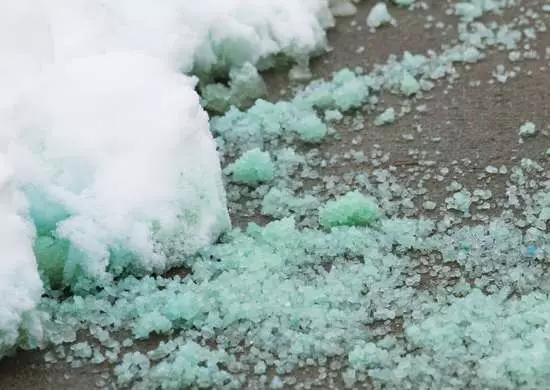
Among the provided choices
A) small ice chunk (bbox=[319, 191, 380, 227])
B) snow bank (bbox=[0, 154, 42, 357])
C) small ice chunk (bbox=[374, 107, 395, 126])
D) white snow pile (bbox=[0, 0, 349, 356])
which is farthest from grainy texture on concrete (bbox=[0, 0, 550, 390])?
snow bank (bbox=[0, 154, 42, 357])

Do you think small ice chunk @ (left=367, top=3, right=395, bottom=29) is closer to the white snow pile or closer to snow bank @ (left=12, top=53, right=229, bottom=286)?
the white snow pile

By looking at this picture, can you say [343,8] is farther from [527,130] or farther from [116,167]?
[116,167]

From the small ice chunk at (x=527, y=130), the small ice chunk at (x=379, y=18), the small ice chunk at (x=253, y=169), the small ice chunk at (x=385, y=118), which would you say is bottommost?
the small ice chunk at (x=527, y=130)

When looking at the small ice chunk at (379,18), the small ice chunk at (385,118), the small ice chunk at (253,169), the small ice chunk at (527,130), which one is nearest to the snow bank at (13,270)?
the small ice chunk at (253,169)

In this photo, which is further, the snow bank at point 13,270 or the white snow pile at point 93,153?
the white snow pile at point 93,153

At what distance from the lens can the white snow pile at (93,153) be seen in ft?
5.38

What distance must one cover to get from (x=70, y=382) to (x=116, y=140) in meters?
0.46

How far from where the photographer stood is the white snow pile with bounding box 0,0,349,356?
5.38ft

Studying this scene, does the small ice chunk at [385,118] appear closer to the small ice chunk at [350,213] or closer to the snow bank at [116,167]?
the small ice chunk at [350,213]

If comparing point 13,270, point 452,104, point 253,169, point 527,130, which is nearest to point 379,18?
point 452,104

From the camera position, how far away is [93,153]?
5.65ft

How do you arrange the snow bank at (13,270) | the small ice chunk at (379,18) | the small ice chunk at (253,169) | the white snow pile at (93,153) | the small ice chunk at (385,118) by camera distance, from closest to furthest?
the snow bank at (13,270) → the white snow pile at (93,153) → the small ice chunk at (253,169) → the small ice chunk at (385,118) → the small ice chunk at (379,18)

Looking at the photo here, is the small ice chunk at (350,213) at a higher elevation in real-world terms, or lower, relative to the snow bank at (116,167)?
lower

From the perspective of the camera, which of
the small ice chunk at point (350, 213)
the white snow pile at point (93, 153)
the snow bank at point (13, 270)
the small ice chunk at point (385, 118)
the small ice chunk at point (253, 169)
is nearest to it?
the snow bank at point (13, 270)
